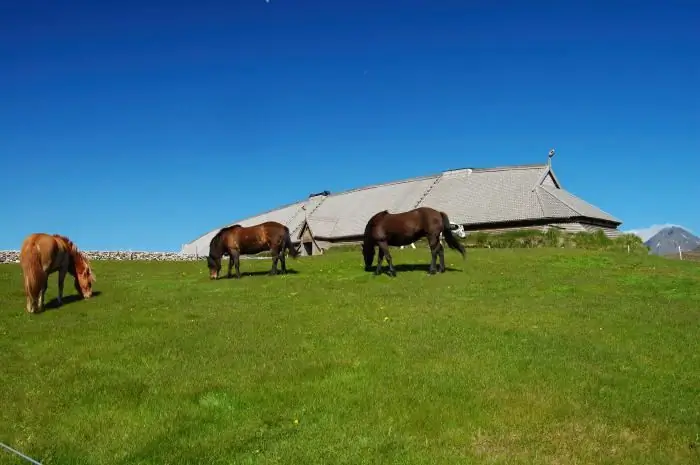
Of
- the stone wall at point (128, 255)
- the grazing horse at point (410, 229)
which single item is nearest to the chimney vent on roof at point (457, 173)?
the stone wall at point (128, 255)

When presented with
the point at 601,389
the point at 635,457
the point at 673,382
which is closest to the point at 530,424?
the point at 635,457

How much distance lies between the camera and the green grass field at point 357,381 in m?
8.78

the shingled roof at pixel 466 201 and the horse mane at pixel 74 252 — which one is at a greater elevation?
the shingled roof at pixel 466 201

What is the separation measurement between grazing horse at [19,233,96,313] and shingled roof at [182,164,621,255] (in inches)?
1646

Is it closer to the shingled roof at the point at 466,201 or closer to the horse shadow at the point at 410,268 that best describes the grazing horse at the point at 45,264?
the horse shadow at the point at 410,268

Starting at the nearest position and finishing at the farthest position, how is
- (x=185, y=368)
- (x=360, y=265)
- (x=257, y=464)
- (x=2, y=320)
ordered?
(x=257, y=464) → (x=185, y=368) → (x=2, y=320) → (x=360, y=265)

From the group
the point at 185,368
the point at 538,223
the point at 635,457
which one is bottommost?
the point at 635,457

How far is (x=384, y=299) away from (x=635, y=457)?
11.4m

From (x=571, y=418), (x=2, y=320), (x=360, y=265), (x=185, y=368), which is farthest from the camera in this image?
(x=360, y=265)

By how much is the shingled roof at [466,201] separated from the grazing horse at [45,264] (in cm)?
4180

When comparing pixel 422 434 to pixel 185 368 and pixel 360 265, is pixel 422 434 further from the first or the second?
pixel 360 265

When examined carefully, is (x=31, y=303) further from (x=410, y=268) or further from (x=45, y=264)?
(x=410, y=268)

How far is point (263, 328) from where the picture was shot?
15.5 m

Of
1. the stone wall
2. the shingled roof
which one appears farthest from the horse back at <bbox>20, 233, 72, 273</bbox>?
the shingled roof
